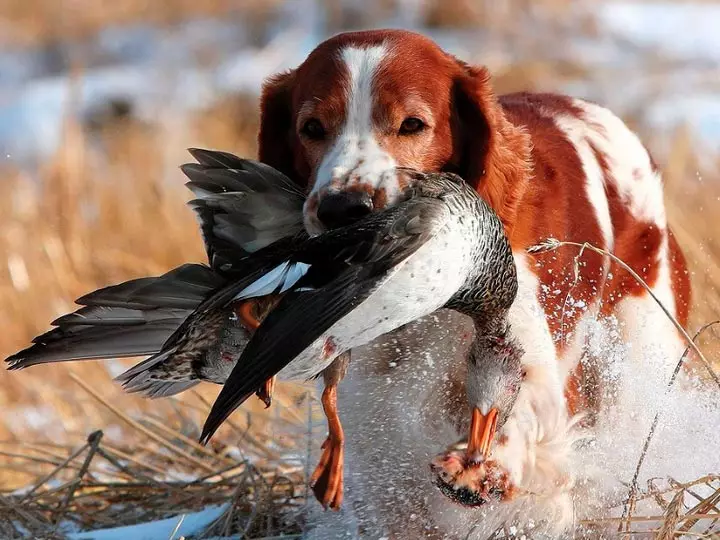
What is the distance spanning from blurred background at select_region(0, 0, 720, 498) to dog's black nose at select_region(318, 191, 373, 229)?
3.96 ft

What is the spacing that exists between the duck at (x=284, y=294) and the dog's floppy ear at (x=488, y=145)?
0.37m

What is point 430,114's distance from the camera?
336 cm

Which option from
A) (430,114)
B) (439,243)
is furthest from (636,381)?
(439,243)

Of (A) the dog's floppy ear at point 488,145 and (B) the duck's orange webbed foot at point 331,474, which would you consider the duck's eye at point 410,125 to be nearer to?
(A) the dog's floppy ear at point 488,145

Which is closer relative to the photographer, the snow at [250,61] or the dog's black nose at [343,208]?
the dog's black nose at [343,208]

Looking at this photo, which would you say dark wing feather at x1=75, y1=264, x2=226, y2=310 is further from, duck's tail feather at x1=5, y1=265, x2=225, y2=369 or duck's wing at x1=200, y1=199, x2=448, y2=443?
duck's wing at x1=200, y1=199, x2=448, y2=443

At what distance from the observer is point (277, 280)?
2.61 meters

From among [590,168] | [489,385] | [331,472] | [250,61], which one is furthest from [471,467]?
[250,61]

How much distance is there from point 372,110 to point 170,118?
251 inches

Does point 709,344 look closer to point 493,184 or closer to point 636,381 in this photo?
point 636,381

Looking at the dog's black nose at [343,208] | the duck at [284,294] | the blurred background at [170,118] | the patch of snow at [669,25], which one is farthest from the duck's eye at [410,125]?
the patch of snow at [669,25]

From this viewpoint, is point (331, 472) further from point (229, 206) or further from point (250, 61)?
point (250, 61)

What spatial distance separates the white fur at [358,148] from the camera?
3.02 m

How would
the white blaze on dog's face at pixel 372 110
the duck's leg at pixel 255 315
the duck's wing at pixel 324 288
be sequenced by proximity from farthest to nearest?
the white blaze on dog's face at pixel 372 110 < the duck's leg at pixel 255 315 < the duck's wing at pixel 324 288
